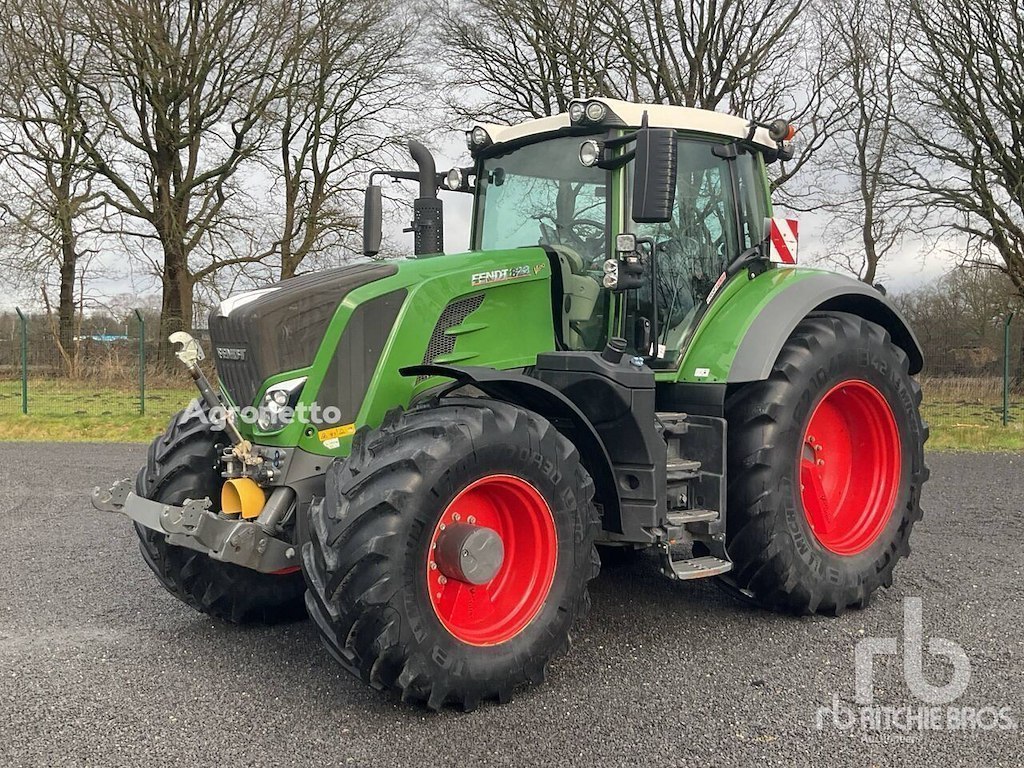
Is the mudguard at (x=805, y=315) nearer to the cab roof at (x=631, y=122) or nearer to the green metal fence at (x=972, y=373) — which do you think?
the cab roof at (x=631, y=122)

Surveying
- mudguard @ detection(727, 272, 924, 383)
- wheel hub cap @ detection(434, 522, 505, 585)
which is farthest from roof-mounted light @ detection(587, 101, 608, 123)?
wheel hub cap @ detection(434, 522, 505, 585)

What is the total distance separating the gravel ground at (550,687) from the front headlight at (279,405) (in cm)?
103

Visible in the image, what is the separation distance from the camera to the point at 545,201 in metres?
4.55

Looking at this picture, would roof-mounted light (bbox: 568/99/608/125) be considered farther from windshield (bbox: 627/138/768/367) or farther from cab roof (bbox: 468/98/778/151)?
windshield (bbox: 627/138/768/367)

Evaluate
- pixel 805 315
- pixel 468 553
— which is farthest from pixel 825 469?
pixel 468 553

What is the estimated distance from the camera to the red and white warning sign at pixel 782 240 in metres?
4.89

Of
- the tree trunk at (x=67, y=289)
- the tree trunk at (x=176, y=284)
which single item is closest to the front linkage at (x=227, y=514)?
the tree trunk at (x=67, y=289)

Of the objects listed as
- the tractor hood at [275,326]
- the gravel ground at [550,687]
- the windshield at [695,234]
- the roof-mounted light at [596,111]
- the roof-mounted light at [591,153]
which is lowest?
the gravel ground at [550,687]

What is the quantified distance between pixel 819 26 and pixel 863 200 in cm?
368

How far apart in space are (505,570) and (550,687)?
1.59ft

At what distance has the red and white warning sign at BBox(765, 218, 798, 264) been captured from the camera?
489 cm

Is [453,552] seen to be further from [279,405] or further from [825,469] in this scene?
[825,469]

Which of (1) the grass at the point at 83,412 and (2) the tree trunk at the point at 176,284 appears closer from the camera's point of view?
(1) the grass at the point at 83,412

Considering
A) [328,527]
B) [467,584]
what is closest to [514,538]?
[467,584]
